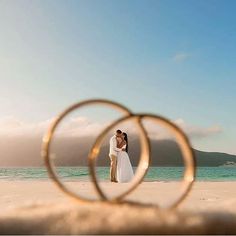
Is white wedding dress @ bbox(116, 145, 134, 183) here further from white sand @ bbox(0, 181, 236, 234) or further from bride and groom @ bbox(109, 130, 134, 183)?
white sand @ bbox(0, 181, 236, 234)

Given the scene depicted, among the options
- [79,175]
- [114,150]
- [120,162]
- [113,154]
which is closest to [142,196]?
[114,150]

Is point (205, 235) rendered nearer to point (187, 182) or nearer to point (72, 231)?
point (187, 182)

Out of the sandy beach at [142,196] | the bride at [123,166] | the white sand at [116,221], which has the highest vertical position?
the bride at [123,166]

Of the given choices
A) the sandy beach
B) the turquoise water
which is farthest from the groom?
the turquoise water

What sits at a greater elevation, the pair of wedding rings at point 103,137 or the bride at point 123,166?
the bride at point 123,166

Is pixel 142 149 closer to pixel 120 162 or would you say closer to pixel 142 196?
pixel 142 196

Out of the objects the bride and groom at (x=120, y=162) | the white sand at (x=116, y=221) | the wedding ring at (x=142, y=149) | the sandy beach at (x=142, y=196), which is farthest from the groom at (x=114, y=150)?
the white sand at (x=116, y=221)

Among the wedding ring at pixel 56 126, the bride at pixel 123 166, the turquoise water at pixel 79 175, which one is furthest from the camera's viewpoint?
the turquoise water at pixel 79 175

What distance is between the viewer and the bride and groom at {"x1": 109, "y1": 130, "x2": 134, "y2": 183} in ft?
45.7

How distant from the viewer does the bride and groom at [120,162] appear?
1392cm

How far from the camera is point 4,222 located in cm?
316

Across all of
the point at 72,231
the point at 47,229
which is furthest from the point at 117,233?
the point at 47,229

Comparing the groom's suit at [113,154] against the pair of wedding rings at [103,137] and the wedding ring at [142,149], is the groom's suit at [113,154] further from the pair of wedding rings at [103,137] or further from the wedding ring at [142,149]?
the pair of wedding rings at [103,137]

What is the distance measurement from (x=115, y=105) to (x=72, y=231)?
101 cm
